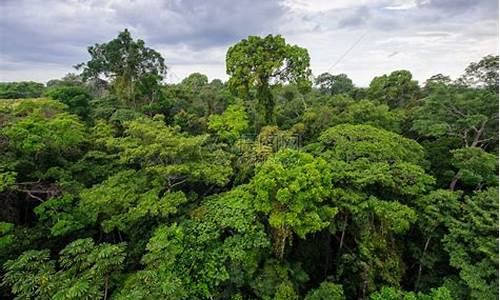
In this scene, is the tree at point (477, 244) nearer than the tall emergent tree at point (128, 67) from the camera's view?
Yes

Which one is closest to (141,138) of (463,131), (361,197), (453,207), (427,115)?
(361,197)

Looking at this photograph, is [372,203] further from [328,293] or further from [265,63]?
[265,63]

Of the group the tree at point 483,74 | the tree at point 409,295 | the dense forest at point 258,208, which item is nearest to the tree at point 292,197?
Result: the dense forest at point 258,208

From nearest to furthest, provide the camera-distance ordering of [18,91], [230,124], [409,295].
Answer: [409,295], [230,124], [18,91]

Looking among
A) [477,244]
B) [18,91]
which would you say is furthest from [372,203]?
[18,91]

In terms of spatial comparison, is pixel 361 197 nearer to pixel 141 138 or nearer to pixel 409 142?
pixel 409 142

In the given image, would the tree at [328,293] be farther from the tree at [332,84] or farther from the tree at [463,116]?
the tree at [332,84]
